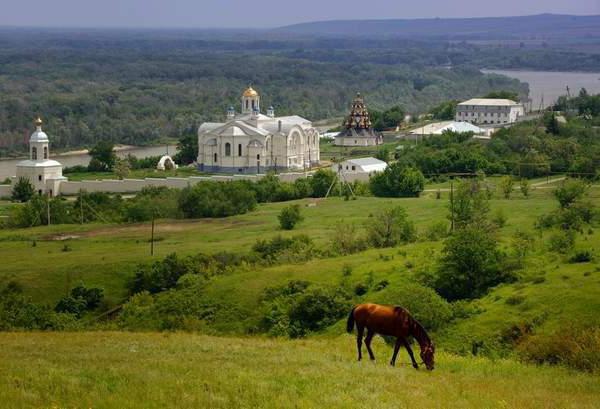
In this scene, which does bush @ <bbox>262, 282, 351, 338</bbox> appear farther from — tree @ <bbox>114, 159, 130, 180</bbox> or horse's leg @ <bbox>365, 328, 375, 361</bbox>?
tree @ <bbox>114, 159, 130, 180</bbox>

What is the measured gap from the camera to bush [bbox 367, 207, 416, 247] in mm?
24984

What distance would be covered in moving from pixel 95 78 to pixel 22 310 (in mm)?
109575

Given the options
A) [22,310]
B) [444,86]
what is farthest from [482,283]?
[444,86]

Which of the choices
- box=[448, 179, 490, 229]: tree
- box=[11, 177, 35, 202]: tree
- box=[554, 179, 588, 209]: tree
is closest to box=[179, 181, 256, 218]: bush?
box=[448, 179, 490, 229]: tree

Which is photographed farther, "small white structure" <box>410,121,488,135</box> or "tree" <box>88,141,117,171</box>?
"small white structure" <box>410,121,488,135</box>

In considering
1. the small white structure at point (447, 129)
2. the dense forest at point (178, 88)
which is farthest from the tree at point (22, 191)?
the dense forest at point (178, 88)

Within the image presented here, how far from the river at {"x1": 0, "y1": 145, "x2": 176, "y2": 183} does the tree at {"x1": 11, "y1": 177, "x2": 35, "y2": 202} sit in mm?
9435

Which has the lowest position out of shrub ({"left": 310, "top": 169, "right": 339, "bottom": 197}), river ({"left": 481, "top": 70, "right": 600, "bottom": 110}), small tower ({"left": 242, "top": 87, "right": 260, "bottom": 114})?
river ({"left": 481, "top": 70, "right": 600, "bottom": 110})

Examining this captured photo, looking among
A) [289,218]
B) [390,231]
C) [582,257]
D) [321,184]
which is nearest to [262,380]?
[582,257]

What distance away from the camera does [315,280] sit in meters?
19.8

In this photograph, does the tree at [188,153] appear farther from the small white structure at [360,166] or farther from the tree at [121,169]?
the small white structure at [360,166]

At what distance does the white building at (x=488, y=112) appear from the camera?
6969cm

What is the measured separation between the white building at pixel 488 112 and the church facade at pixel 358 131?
10.9 m

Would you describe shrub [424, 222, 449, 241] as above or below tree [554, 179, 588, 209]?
below
